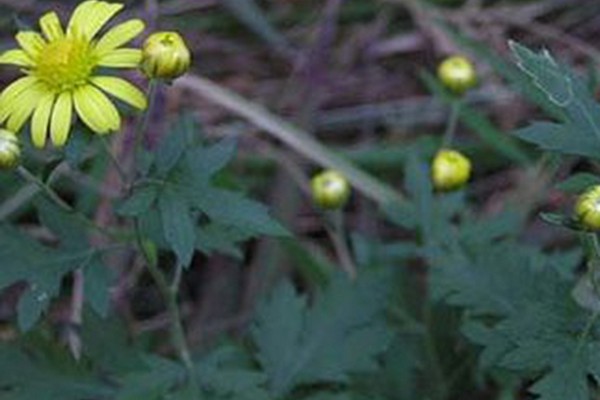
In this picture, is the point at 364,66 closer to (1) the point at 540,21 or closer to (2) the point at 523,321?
(1) the point at 540,21

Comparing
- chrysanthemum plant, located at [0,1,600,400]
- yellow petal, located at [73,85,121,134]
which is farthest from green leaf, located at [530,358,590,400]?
yellow petal, located at [73,85,121,134]

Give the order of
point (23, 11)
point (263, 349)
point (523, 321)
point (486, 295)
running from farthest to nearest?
point (23, 11), point (263, 349), point (486, 295), point (523, 321)

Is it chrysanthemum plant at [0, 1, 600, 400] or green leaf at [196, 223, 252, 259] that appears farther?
green leaf at [196, 223, 252, 259]

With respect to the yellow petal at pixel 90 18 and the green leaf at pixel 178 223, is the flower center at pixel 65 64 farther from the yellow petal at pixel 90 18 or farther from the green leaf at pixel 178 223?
the green leaf at pixel 178 223

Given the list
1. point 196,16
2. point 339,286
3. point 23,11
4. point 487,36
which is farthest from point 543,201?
point 23,11

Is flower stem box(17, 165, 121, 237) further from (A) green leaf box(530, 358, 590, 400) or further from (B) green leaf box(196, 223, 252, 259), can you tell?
(A) green leaf box(530, 358, 590, 400)

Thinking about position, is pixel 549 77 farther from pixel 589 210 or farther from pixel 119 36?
pixel 119 36
